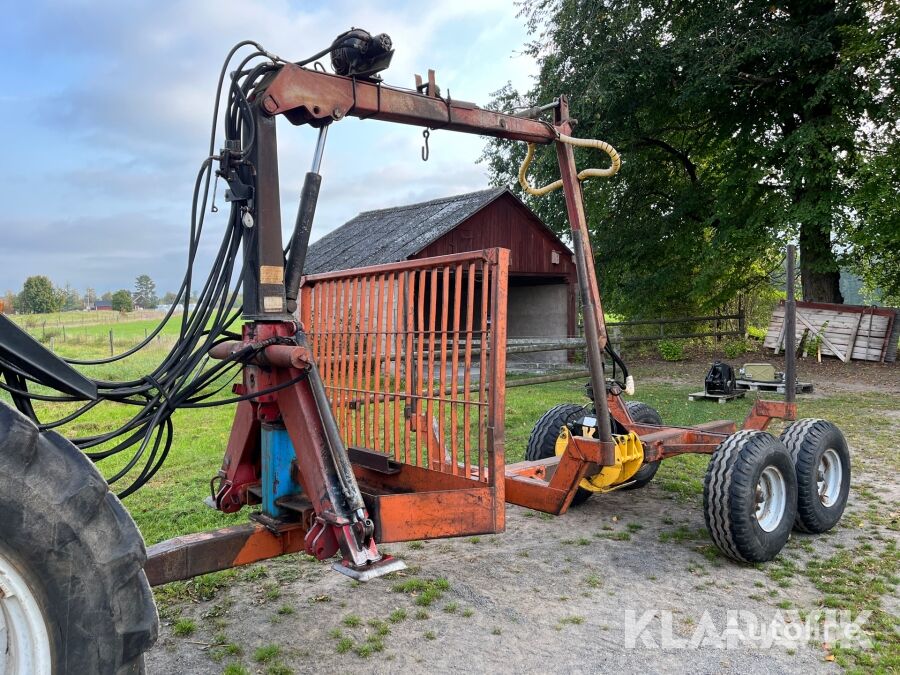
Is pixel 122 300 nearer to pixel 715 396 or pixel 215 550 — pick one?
pixel 715 396

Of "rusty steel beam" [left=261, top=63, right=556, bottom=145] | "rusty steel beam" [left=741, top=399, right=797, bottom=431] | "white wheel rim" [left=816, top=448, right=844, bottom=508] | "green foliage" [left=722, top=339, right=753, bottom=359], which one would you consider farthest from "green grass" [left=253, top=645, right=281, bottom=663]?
"green foliage" [left=722, top=339, right=753, bottom=359]

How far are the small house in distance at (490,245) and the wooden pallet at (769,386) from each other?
6593 millimetres

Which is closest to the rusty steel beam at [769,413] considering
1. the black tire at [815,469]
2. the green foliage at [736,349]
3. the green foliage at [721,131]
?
the black tire at [815,469]

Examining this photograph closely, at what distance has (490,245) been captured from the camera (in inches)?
719

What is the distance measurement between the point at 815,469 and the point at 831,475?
1.61 feet

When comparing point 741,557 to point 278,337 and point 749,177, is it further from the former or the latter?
point 749,177

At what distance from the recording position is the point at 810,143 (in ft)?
51.2

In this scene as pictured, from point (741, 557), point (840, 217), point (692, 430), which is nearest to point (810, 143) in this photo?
point (840, 217)

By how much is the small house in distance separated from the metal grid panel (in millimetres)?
12178

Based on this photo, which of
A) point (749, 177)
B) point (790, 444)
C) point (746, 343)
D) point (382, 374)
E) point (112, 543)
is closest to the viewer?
point (112, 543)

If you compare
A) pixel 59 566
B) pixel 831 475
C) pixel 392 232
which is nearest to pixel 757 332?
pixel 392 232

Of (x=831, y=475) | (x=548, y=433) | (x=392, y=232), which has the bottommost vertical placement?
(x=831, y=475)

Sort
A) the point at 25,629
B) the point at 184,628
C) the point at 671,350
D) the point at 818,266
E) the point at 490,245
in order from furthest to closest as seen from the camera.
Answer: the point at 671,350
the point at 490,245
the point at 818,266
the point at 184,628
the point at 25,629

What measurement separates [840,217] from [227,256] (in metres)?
16.2
